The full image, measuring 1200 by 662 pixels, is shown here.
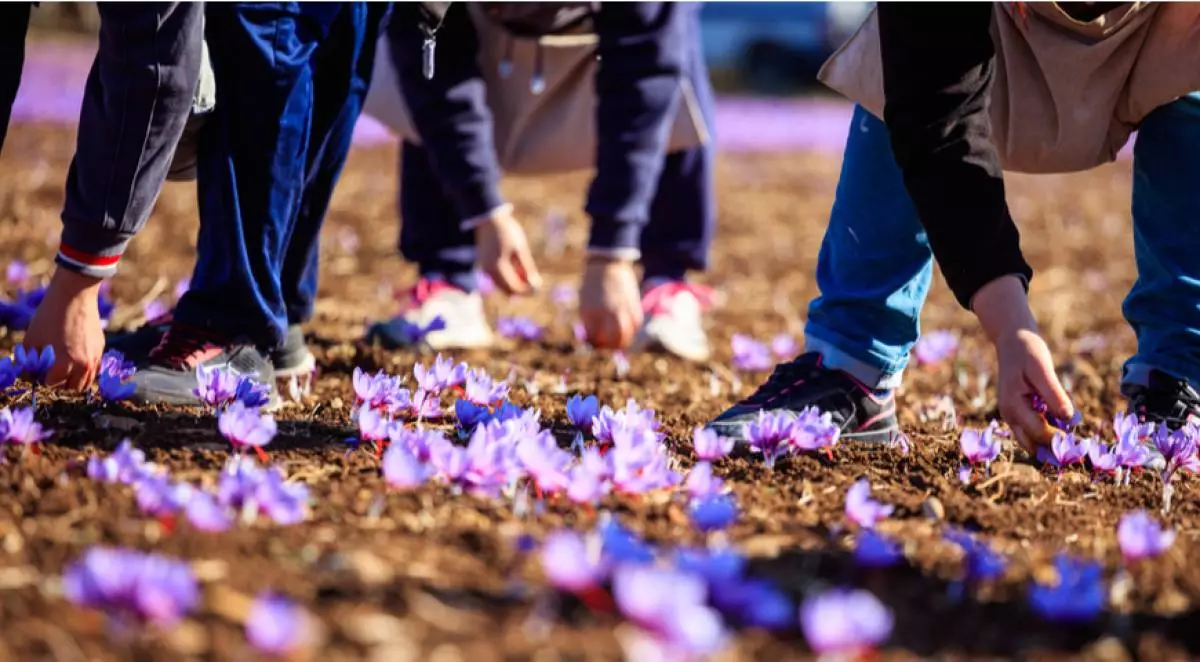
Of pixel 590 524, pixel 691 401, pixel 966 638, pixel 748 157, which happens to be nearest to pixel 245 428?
pixel 590 524

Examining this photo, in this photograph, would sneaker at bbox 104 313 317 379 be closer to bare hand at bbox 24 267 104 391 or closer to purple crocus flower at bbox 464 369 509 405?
bare hand at bbox 24 267 104 391

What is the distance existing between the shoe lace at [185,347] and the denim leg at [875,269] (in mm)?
1298

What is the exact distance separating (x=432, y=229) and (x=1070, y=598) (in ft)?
8.97

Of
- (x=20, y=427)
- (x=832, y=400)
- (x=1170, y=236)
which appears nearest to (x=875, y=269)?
(x=832, y=400)

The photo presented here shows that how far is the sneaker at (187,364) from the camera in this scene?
2447 mm

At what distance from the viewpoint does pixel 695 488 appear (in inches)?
73.8

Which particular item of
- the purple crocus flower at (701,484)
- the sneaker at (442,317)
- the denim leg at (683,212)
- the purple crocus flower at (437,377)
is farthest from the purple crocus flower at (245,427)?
the denim leg at (683,212)

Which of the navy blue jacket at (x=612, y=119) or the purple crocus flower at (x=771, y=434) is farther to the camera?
the navy blue jacket at (x=612, y=119)

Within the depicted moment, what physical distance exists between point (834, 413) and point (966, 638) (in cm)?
103

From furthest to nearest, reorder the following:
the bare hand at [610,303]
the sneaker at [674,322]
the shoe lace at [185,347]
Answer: the sneaker at [674,322] < the bare hand at [610,303] < the shoe lace at [185,347]

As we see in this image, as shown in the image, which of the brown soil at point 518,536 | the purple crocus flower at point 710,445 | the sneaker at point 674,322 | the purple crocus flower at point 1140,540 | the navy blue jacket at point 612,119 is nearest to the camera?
the brown soil at point 518,536

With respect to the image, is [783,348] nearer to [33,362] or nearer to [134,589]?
[33,362]

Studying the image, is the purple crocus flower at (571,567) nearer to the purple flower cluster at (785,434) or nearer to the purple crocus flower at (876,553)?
the purple crocus flower at (876,553)

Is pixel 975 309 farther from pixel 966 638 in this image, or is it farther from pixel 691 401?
pixel 691 401
